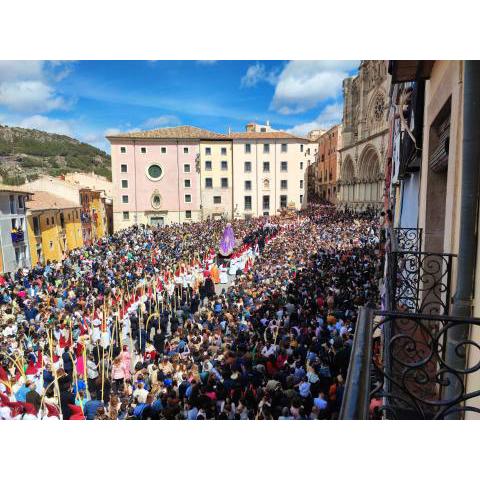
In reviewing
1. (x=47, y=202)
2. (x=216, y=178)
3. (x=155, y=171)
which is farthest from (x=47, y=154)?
(x=47, y=202)

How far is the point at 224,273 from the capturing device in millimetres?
19938

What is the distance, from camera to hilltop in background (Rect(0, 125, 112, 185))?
71.4 metres

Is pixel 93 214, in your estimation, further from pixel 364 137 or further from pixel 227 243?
pixel 364 137

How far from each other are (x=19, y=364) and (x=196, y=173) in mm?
36172

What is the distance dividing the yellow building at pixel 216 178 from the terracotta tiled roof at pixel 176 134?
2.44ft

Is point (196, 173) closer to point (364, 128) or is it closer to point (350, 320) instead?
point (364, 128)

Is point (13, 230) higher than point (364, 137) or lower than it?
lower

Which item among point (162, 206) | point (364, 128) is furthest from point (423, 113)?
point (162, 206)

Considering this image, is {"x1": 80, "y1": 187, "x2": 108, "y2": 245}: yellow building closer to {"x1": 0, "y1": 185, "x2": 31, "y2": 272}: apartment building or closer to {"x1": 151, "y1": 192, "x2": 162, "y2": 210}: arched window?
{"x1": 151, "y1": 192, "x2": 162, "y2": 210}: arched window

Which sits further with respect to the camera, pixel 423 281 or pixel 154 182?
pixel 154 182

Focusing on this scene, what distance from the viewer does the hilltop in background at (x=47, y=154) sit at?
71.4 m

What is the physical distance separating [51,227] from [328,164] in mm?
36639

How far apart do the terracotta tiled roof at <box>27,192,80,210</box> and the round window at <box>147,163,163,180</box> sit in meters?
11.3

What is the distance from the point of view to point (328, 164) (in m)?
52.1
